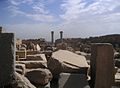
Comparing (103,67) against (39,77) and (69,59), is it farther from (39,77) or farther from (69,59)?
(69,59)

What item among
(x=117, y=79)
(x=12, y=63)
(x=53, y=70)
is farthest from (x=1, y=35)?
(x=117, y=79)

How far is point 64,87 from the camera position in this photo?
22.1 ft

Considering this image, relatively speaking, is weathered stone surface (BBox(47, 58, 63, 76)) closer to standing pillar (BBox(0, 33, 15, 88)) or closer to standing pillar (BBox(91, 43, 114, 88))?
standing pillar (BBox(91, 43, 114, 88))

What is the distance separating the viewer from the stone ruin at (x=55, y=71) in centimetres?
581

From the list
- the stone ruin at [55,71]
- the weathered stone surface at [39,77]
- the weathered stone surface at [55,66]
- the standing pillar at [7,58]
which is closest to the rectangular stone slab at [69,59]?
the stone ruin at [55,71]

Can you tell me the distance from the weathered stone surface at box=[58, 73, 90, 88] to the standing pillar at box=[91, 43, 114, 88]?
0.37 m

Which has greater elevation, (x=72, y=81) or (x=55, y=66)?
(x=55, y=66)

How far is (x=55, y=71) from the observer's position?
814cm

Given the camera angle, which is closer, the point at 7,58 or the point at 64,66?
the point at 7,58

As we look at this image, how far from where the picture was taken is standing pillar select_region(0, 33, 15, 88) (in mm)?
5793

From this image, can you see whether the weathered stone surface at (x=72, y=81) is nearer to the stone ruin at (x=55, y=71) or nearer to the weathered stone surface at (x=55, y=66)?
the stone ruin at (x=55, y=71)

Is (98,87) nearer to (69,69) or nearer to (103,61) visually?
(103,61)

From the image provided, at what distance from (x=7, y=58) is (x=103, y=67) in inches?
109

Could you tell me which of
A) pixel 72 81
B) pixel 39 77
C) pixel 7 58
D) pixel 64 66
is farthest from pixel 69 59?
pixel 7 58
